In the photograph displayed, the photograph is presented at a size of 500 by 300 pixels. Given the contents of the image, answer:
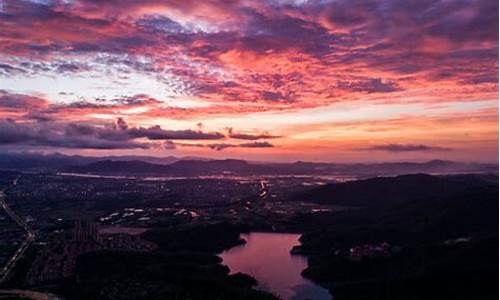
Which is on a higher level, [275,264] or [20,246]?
[275,264]

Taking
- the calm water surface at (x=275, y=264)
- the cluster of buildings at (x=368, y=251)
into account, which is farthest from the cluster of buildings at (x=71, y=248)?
the cluster of buildings at (x=368, y=251)

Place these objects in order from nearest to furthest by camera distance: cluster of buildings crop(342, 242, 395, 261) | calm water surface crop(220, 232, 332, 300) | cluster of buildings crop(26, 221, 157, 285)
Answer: calm water surface crop(220, 232, 332, 300), cluster of buildings crop(26, 221, 157, 285), cluster of buildings crop(342, 242, 395, 261)

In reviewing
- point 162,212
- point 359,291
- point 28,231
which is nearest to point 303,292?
point 359,291

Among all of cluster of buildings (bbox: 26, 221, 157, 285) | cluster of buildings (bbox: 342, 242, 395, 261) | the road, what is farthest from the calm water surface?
Result: the road

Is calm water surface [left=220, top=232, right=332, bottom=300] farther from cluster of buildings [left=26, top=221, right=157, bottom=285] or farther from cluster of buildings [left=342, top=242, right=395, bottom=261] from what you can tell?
cluster of buildings [left=26, top=221, right=157, bottom=285]

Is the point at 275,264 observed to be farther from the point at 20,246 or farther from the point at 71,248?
the point at 20,246

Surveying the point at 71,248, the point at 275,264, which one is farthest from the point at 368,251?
the point at 71,248

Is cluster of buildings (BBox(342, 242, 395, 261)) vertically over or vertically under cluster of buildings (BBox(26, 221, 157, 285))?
over

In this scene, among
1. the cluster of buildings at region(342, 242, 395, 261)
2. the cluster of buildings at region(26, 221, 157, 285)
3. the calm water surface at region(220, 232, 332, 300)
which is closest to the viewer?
the calm water surface at region(220, 232, 332, 300)
